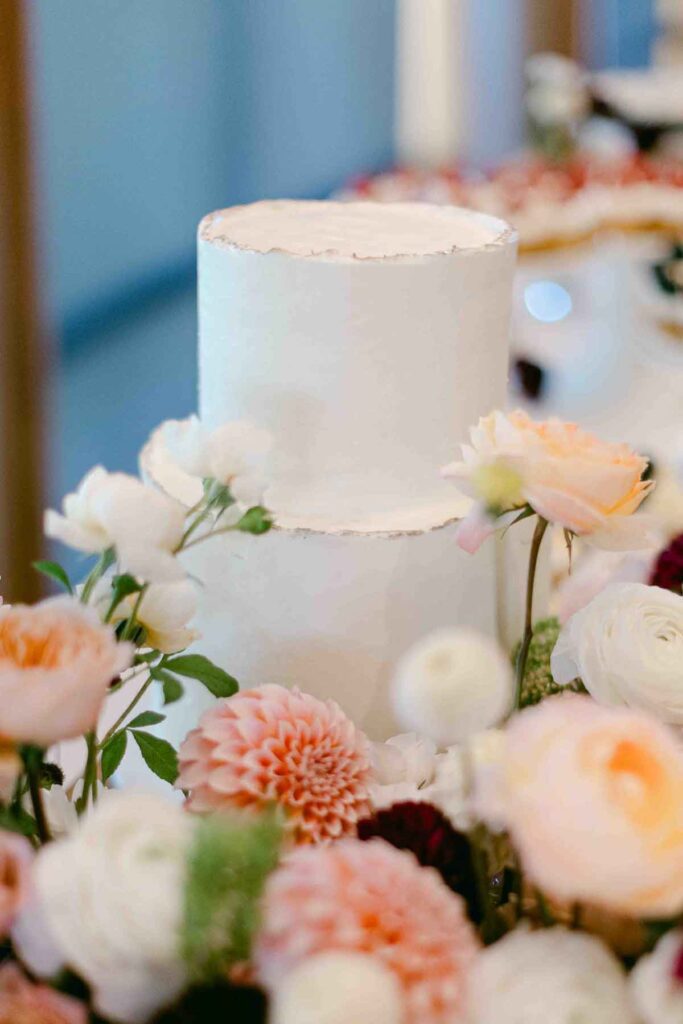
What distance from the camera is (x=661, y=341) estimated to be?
145cm

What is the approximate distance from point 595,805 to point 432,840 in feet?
0.40

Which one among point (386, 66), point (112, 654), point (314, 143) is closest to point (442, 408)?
point (112, 654)

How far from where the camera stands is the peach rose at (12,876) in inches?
12.0

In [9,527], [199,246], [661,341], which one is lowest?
[9,527]

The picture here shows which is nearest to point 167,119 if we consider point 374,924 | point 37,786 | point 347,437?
point 347,437

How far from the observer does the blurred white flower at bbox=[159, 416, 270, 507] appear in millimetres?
480

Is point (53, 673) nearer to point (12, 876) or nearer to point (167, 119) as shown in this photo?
point (12, 876)

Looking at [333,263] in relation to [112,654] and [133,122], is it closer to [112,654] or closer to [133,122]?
[112,654]

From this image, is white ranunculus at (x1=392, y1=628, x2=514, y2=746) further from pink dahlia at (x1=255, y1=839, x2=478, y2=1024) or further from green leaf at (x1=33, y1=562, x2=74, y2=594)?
green leaf at (x1=33, y1=562, x2=74, y2=594)

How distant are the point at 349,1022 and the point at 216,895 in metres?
0.04

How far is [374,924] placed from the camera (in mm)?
312

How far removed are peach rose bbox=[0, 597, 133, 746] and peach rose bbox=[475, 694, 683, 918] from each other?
11 cm

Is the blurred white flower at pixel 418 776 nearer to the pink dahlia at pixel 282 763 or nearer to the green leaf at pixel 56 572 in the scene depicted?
the pink dahlia at pixel 282 763

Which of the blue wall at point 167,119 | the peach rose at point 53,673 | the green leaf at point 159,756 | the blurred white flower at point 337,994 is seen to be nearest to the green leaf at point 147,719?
the green leaf at point 159,756
